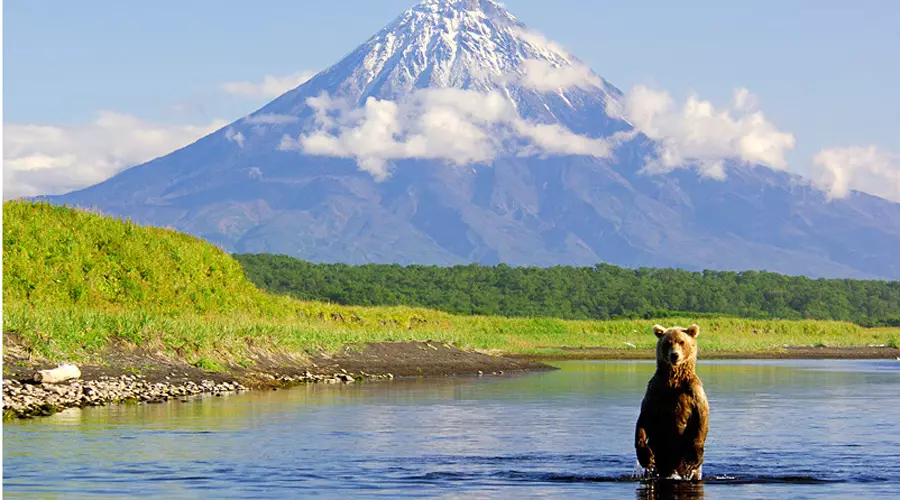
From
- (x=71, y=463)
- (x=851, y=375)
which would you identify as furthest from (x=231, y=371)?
(x=851, y=375)

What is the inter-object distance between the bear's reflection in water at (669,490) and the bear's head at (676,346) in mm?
1731

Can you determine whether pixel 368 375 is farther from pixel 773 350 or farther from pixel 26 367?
pixel 773 350

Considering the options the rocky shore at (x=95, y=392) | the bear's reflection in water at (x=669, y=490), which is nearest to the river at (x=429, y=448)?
the bear's reflection in water at (x=669, y=490)

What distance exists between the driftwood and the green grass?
1336 mm

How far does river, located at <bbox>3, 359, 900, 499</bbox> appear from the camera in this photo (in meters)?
19.2

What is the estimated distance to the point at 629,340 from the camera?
9238 centimetres

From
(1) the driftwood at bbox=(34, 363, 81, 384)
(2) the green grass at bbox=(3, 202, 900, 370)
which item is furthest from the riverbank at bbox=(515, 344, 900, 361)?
(1) the driftwood at bbox=(34, 363, 81, 384)

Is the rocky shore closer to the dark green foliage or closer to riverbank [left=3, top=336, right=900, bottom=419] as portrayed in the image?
riverbank [left=3, top=336, right=900, bottom=419]

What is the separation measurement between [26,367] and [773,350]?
62.7 meters

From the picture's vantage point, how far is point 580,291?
529 ft

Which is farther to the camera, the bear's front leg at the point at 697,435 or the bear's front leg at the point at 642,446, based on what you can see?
the bear's front leg at the point at 642,446

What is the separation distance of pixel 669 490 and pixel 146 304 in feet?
118

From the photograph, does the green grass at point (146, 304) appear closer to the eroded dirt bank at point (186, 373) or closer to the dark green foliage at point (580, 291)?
the eroded dirt bank at point (186, 373)

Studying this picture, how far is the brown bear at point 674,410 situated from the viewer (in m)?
17.9
